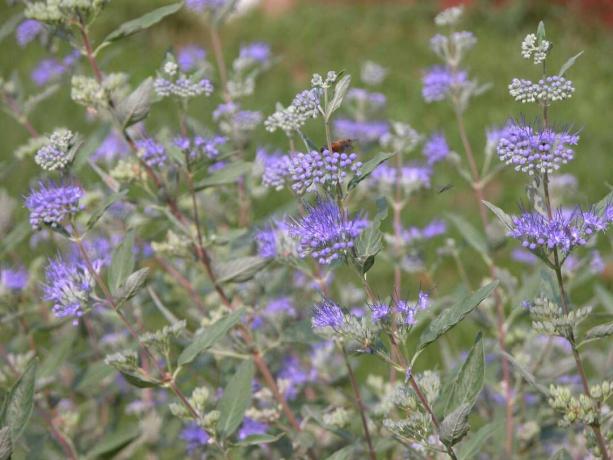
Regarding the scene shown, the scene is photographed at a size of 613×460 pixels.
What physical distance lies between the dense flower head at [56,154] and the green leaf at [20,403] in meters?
0.39

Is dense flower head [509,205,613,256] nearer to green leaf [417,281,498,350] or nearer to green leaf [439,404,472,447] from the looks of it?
green leaf [417,281,498,350]

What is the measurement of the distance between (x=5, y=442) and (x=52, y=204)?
1.50 ft

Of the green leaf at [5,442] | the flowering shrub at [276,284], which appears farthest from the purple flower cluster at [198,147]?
the green leaf at [5,442]

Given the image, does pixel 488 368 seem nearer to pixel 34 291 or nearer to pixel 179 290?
pixel 179 290

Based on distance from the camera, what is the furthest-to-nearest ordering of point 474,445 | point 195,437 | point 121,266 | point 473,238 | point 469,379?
1. point 473,238
2. point 195,437
3. point 121,266
4. point 474,445
5. point 469,379

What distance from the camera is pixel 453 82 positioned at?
2.53 m

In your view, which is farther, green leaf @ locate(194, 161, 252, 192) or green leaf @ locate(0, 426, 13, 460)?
green leaf @ locate(194, 161, 252, 192)

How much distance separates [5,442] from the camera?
67.8 inches

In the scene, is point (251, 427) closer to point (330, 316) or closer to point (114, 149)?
point (330, 316)

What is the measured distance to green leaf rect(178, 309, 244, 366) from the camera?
1.82 metres

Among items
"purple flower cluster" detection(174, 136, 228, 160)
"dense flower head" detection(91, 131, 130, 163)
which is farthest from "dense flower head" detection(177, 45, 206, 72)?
"purple flower cluster" detection(174, 136, 228, 160)

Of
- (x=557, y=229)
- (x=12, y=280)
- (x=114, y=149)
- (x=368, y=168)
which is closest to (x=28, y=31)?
(x=114, y=149)

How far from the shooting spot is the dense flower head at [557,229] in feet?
4.90

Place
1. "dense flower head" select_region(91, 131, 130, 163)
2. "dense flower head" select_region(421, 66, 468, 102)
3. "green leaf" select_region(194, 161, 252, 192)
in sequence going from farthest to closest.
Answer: "dense flower head" select_region(91, 131, 130, 163), "dense flower head" select_region(421, 66, 468, 102), "green leaf" select_region(194, 161, 252, 192)
